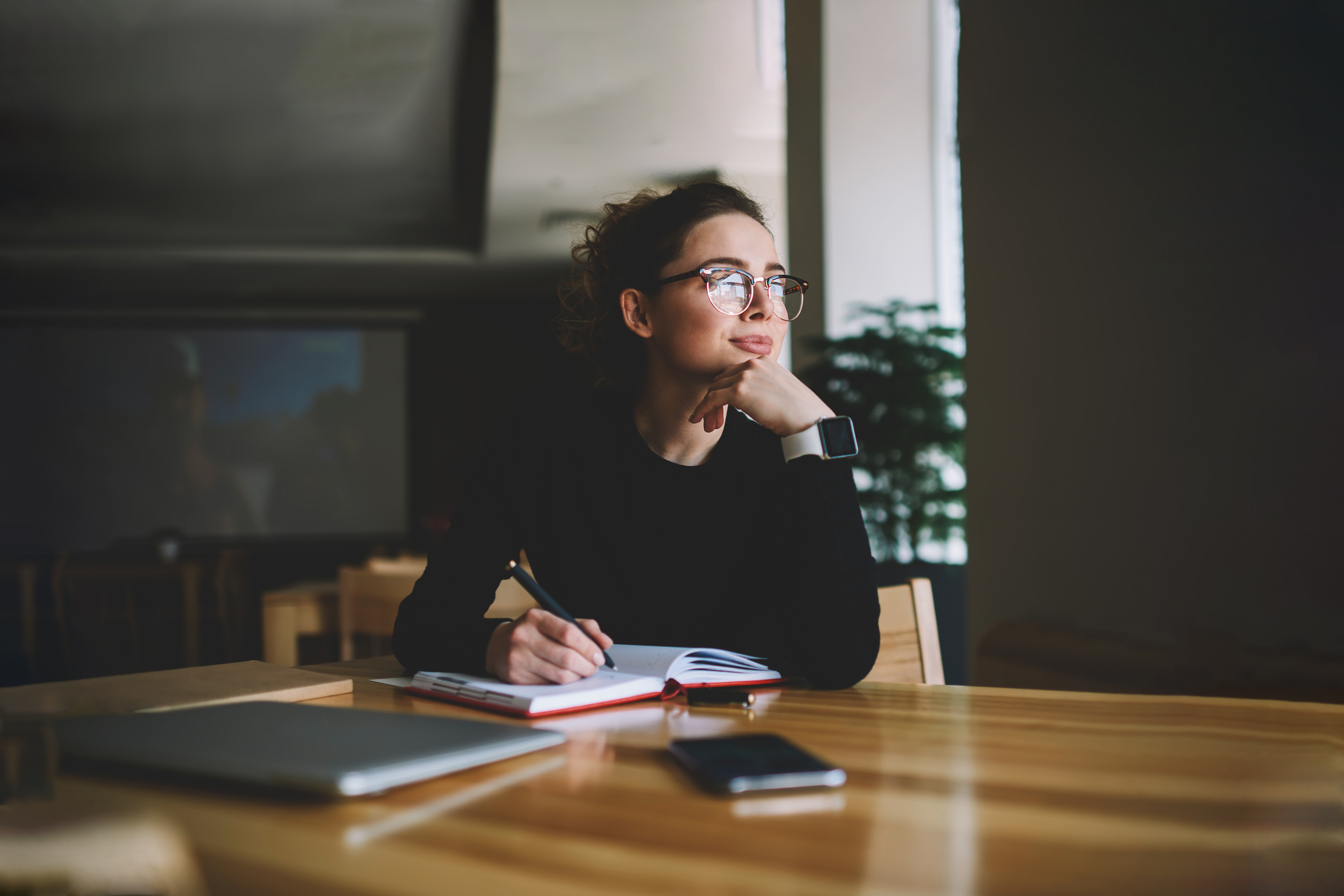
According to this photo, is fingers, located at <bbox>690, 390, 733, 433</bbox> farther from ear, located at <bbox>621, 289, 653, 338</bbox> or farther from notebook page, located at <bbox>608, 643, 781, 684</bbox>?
notebook page, located at <bbox>608, 643, 781, 684</bbox>

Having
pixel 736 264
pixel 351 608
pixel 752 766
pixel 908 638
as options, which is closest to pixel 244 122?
pixel 351 608

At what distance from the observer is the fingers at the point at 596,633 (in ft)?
2.72

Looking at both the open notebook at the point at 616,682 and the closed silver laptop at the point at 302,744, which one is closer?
the closed silver laptop at the point at 302,744

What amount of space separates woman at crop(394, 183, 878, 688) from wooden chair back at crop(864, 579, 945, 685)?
0.16 m

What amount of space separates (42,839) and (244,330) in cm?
900

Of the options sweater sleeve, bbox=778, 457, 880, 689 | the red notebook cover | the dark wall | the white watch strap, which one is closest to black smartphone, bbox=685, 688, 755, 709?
the red notebook cover

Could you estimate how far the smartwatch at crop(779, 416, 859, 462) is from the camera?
41.0 inches

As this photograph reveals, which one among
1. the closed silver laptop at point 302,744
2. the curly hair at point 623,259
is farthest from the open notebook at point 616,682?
the curly hair at point 623,259

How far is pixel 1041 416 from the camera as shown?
217 centimetres

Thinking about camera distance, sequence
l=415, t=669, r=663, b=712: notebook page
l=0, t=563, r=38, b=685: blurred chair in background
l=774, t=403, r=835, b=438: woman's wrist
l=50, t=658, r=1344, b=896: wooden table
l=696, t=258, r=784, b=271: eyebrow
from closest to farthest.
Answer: l=50, t=658, r=1344, b=896: wooden table, l=415, t=669, r=663, b=712: notebook page, l=774, t=403, r=835, b=438: woman's wrist, l=696, t=258, r=784, b=271: eyebrow, l=0, t=563, r=38, b=685: blurred chair in background

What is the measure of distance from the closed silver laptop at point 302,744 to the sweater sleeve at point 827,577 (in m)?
0.39

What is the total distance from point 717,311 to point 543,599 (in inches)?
18.7

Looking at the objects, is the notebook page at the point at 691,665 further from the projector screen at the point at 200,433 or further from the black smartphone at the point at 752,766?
the projector screen at the point at 200,433

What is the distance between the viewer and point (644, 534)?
3.98 ft
